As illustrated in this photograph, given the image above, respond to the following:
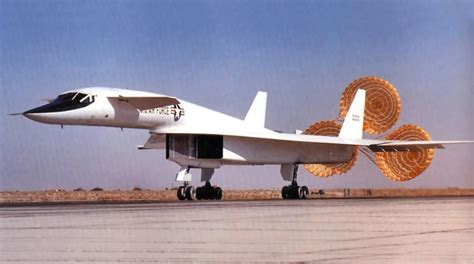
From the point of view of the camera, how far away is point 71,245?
8.41 meters

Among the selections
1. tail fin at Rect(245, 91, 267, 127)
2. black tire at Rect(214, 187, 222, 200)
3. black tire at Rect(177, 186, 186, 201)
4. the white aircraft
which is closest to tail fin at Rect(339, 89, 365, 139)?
the white aircraft

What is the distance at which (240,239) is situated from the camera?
9.12m

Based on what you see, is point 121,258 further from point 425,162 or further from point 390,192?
point 390,192

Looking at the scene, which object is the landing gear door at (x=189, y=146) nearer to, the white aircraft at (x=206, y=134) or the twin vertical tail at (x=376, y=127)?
the white aircraft at (x=206, y=134)

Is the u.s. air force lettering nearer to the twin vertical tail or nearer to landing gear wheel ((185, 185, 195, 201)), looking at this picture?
landing gear wheel ((185, 185, 195, 201))

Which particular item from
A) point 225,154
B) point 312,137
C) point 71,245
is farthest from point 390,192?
point 71,245

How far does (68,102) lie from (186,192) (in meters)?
5.23

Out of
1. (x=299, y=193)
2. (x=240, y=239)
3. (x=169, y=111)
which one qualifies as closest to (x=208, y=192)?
(x=169, y=111)

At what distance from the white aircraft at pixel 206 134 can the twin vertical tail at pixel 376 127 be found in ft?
0.30

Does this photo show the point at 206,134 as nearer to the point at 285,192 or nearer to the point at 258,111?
the point at 285,192

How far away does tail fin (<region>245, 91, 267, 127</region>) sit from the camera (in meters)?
32.3

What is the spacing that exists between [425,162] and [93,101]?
15.9 metres

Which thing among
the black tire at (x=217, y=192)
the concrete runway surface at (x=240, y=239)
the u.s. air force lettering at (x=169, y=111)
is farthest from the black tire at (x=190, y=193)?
the concrete runway surface at (x=240, y=239)

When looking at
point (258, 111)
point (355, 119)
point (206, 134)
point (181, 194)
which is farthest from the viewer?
point (355, 119)
